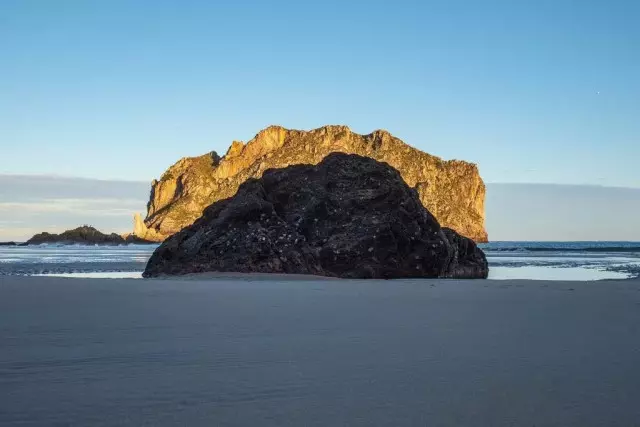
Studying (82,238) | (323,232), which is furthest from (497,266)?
(82,238)

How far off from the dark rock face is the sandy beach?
271 inches

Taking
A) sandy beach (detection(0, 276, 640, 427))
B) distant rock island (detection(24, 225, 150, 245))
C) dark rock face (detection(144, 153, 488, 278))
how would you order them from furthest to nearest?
1. distant rock island (detection(24, 225, 150, 245))
2. dark rock face (detection(144, 153, 488, 278))
3. sandy beach (detection(0, 276, 640, 427))

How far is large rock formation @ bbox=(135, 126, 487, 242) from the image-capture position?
168 metres

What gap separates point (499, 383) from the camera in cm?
249

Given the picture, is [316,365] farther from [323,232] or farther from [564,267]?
[564,267]

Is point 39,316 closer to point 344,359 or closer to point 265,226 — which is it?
point 344,359

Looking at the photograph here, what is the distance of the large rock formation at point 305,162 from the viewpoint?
168 m

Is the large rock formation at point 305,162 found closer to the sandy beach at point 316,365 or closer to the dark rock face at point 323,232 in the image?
the dark rock face at point 323,232

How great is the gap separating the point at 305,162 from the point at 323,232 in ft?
516

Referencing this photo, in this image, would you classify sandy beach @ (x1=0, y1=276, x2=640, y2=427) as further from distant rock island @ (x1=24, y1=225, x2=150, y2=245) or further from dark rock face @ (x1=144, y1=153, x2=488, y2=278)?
distant rock island @ (x1=24, y1=225, x2=150, y2=245)

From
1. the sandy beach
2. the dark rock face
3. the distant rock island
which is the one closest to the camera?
the sandy beach

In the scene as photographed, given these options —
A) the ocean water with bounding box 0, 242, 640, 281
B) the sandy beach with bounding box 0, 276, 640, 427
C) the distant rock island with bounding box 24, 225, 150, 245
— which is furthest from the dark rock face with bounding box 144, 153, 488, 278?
the distant rock island with bounding box 24, 225, 150, 245

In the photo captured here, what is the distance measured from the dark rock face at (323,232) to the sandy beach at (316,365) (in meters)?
6.87

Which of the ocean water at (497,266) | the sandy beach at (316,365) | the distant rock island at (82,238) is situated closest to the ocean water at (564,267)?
the ocean water at (497,266)
